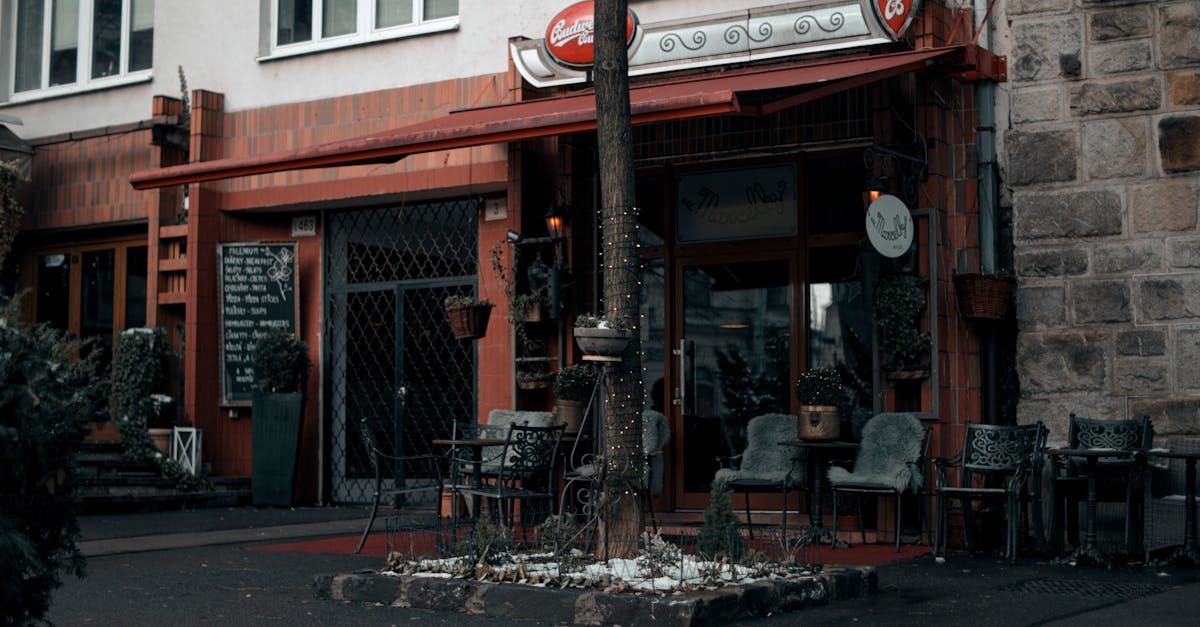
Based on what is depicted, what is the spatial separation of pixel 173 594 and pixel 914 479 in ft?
14.6

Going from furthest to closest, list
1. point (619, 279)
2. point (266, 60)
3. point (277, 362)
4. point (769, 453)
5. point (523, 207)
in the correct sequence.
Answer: point (266, 60) < point (277, 362) < point (523, 207) < point (769, 453) < point (619, 279)

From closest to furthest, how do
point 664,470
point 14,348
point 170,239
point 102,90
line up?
point 14,348 → point 664,470 → point 170,239 → point 102,90

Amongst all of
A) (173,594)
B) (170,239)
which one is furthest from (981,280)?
(170,239)

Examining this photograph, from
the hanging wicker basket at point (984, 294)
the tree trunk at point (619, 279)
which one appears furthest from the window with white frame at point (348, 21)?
the tree trunk at point (619, 279)

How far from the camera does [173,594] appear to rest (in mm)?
7102

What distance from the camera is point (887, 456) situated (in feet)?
30.3

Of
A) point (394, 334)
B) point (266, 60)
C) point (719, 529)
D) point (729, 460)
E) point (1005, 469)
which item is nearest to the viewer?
point (719, 529)

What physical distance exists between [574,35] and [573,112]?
1954mm

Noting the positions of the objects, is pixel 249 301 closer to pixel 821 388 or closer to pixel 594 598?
pixel 821 388

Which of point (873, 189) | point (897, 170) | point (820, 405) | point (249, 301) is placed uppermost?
point (897, 170)

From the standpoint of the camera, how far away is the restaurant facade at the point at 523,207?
31.0 feet

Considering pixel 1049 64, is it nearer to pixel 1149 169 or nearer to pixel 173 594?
pixel 1149 169

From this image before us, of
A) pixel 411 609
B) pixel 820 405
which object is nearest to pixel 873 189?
pixel 820 405

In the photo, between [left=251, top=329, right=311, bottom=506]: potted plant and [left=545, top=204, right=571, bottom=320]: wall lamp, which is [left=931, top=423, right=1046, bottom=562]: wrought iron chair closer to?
[left=545, top=204, right=571, bottom=320]: wall lamp
